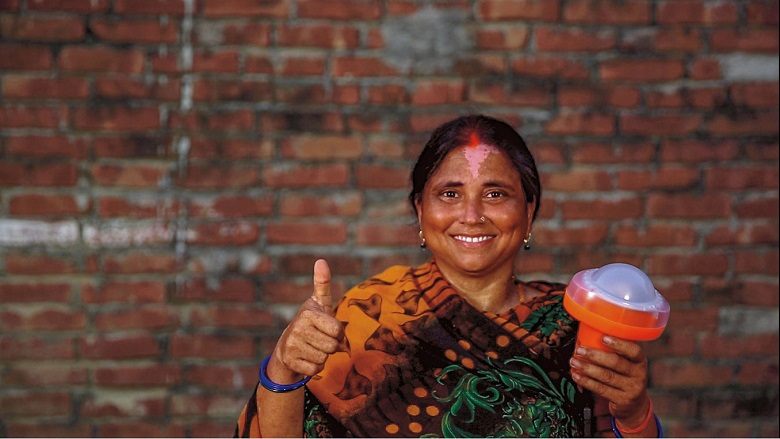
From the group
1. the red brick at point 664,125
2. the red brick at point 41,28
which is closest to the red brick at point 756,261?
the red brick at point 664,125

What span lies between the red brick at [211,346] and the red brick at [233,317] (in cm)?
5

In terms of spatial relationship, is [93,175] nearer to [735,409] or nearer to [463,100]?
[463,100]

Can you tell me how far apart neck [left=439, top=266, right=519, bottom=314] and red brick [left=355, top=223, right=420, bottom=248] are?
62 cm

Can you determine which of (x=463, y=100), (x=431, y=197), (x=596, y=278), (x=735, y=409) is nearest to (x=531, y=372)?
(x=596, y=278)

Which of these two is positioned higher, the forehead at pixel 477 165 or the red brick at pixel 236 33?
the red brick at pixel 236 33

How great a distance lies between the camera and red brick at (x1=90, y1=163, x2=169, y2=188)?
254 centimetres

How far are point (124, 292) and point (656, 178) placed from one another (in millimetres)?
2048

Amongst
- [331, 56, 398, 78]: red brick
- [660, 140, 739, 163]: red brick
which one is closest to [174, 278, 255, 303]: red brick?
[331, 56, 398, 78]: red brick

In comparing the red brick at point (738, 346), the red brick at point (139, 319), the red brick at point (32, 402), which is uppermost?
the red brick at point (139, 319)

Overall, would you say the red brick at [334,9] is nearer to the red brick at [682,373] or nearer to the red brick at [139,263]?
the red brick at [139,263]

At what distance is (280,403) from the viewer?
1646 millimetres

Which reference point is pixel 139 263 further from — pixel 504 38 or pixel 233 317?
pixel 504 38

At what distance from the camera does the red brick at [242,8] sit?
2.54 m

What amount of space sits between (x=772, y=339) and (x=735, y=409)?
308 millimetres
